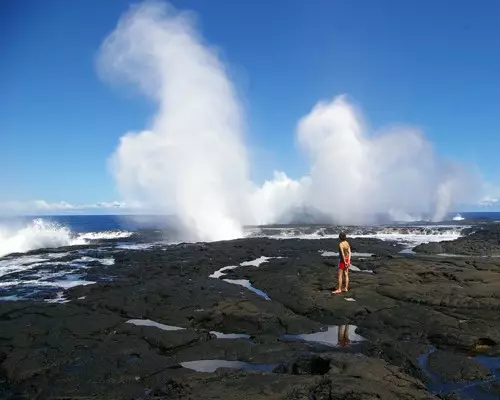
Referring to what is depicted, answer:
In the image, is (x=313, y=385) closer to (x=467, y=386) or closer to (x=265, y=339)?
(x=467, y=386)

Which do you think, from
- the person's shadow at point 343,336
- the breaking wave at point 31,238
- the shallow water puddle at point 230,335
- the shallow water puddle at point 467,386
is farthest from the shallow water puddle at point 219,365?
the breaking wave at point 31,238

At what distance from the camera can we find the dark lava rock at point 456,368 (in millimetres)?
7768

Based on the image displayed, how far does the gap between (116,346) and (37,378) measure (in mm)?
1786

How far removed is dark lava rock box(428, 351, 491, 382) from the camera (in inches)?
306

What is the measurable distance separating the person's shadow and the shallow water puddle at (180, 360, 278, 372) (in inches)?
97.4

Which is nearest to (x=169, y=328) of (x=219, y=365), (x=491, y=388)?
(x=219, y=365)

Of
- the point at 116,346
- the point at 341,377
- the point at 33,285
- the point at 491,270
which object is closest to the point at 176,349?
the point at 116,346

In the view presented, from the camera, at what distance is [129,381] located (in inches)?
302

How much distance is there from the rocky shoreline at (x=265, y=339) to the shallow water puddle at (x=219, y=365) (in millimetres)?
22

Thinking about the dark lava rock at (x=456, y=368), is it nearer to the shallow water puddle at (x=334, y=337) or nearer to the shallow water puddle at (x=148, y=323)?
the shallow water puddle at (x=334, y=337)

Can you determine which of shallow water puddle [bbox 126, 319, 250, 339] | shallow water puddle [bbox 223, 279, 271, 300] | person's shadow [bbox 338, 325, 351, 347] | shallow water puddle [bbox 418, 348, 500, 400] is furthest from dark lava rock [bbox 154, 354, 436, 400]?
shallow water puddle [bbox 223, 279, 271, 300]

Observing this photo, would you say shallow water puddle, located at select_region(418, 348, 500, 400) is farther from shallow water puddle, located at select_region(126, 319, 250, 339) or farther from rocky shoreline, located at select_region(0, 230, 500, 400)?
shallow water puddle, located at select_region(126, 319, 250, 339)

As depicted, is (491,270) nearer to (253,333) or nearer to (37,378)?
(253,333)

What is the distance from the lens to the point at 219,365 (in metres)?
8.59
